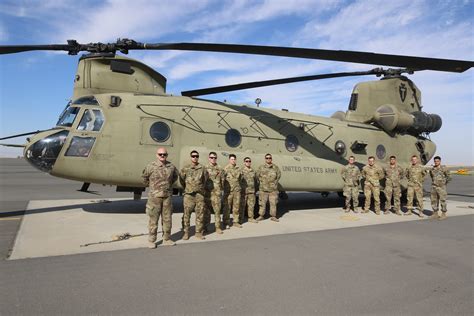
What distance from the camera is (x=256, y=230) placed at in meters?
7.26

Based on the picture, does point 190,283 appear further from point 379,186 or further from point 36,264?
point 379,186

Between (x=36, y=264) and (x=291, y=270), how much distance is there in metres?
3.60

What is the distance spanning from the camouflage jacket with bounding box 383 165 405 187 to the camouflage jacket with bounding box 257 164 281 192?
3980mm

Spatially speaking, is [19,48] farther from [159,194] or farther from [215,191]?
[215,191]

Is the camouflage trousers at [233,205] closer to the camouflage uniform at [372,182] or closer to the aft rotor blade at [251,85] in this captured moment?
the aft rotor blade at [251,85]

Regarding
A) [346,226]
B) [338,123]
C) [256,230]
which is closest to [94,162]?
[256,230]

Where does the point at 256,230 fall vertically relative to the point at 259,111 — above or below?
below

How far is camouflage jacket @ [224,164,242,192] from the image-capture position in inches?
304

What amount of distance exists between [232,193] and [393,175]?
561cm

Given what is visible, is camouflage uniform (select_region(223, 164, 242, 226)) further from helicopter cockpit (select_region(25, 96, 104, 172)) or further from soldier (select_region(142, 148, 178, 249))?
helicopter cockpit (select_region(25, 96, 104, 172))

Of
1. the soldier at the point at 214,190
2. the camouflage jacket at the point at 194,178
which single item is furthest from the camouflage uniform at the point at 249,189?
the camouflage jacket at the point at 194,178

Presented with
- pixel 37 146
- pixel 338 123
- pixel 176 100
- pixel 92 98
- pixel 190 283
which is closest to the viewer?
pixel 190 283

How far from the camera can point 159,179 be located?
19.2 feet

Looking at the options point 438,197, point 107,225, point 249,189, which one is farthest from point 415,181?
point 107,225
